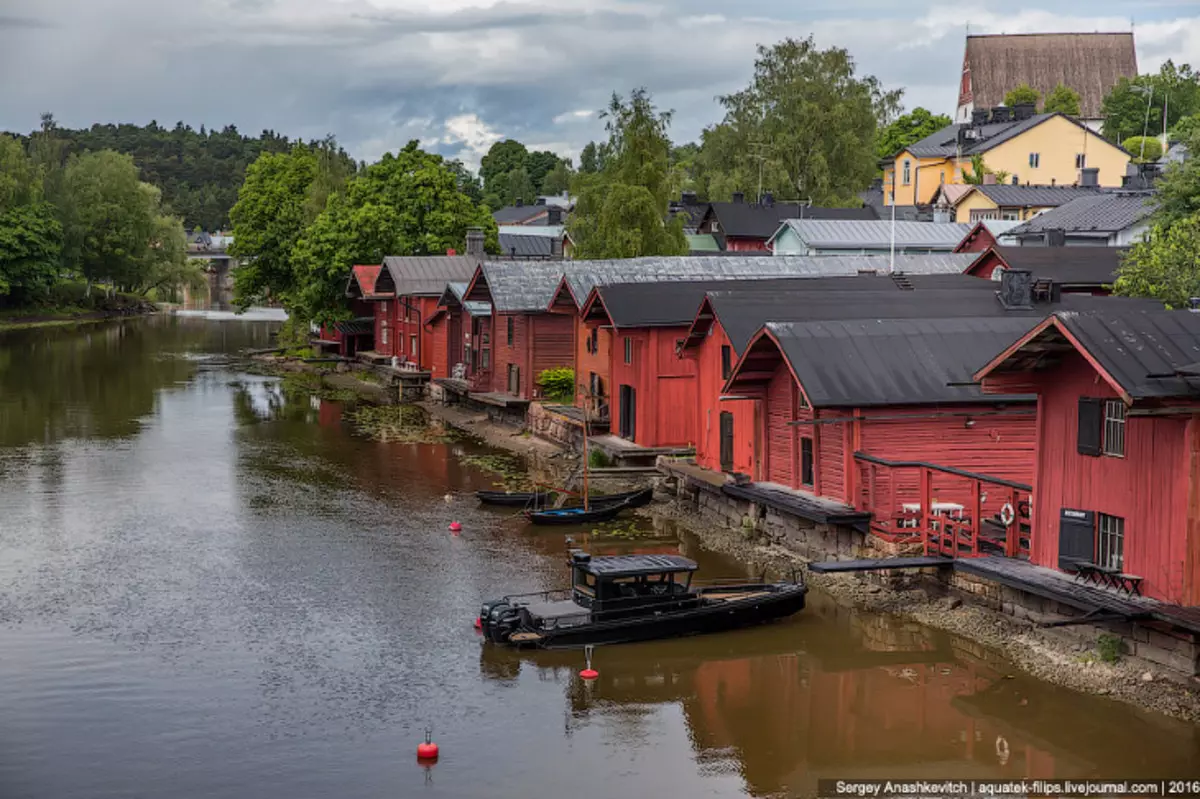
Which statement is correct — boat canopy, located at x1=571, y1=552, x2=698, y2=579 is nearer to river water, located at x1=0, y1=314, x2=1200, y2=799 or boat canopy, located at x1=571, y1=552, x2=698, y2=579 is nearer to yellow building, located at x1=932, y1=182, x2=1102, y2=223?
river water, located at x1=0, y1=314, x2=1200, y2=799

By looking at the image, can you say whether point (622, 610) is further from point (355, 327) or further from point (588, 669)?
point (355, 327)

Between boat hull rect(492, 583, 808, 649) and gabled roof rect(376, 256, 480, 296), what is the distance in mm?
46370

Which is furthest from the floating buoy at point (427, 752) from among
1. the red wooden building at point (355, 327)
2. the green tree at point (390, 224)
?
the red wooden building at point (355, 327)

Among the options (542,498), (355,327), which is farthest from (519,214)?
(542,498)

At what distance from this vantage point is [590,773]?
19922mm

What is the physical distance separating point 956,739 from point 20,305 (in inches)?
4546

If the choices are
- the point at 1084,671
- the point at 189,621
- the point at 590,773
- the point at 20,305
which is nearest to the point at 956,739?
the point at 1084,671

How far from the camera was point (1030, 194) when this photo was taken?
276 feet

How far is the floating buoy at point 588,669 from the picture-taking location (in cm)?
2380

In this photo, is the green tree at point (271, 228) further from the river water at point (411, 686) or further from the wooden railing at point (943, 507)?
the wooden railing at point (943, 507)

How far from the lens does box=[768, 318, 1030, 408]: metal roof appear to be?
3017 cm

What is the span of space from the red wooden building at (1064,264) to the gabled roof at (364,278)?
130 ft

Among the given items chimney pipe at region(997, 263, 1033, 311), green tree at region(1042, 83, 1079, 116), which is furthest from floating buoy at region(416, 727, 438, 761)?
green tree at region(1042, 83, 1079, 116)

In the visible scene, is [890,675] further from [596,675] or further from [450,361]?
[450,361]
